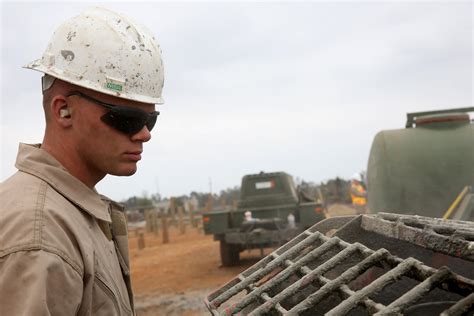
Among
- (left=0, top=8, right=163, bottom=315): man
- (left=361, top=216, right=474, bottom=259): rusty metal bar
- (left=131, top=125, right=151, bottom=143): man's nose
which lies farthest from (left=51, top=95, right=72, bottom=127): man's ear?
(left=361, top=216, right=474, bottom=259): rusty metal bar

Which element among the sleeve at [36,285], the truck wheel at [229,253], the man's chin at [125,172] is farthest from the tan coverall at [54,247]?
the truck wheel at [229,253]

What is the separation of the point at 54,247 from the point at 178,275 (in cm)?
988

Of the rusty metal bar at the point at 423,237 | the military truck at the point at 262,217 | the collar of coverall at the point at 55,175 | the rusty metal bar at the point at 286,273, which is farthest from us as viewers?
the military truck at the point at 262,217

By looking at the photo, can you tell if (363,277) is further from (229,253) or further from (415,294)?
(229,253)

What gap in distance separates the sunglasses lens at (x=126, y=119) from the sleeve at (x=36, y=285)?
1.85 ft

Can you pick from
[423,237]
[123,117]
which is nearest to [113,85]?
[123,117]

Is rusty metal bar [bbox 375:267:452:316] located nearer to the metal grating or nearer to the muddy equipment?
the metal grating

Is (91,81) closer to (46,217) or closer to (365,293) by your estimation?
(46,217)

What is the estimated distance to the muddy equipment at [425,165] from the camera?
5.27 metres

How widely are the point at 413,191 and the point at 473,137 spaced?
0.85 metres

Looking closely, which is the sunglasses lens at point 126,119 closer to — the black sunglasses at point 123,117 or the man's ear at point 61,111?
the black sunglasses at point 123,117

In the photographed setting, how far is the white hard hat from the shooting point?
191 centimetres

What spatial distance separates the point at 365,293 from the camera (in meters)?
1.73

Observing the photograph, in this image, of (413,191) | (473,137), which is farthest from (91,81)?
(473,137)
